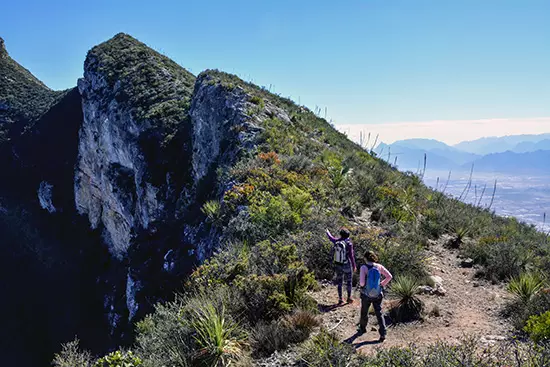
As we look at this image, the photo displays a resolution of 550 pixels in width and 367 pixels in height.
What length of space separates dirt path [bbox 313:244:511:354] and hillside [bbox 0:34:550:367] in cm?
53

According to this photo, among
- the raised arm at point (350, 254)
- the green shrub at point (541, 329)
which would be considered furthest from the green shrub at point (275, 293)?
the green shrub at point (541, 329)

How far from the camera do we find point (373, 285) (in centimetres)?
618

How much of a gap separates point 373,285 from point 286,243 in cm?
323

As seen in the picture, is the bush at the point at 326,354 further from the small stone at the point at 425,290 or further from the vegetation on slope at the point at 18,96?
the vegetation on slope at the point at 18,96

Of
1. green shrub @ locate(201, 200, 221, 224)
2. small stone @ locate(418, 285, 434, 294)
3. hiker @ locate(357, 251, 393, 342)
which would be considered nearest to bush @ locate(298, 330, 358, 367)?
hiker @ locate(357, 251, 393, 342)

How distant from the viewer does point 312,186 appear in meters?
12.6

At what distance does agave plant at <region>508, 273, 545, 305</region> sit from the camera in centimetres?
711

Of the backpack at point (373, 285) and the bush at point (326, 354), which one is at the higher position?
the backpack at point (373, 285)

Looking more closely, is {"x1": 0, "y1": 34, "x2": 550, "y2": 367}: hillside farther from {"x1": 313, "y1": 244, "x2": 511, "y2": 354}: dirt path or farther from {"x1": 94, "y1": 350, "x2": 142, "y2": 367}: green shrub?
{"x1": 313, "y1": 244, "x2": 511, "y2": 354}: dirt path

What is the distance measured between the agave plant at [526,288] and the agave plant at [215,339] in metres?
5.94

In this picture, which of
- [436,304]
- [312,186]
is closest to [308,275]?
[436,304]

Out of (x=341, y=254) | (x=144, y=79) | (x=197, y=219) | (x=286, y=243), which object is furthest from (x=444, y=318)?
(x=144, y=79)

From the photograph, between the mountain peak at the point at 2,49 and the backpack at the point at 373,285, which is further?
the mountain peak at the point at 2,49

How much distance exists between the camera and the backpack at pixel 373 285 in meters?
6.13
